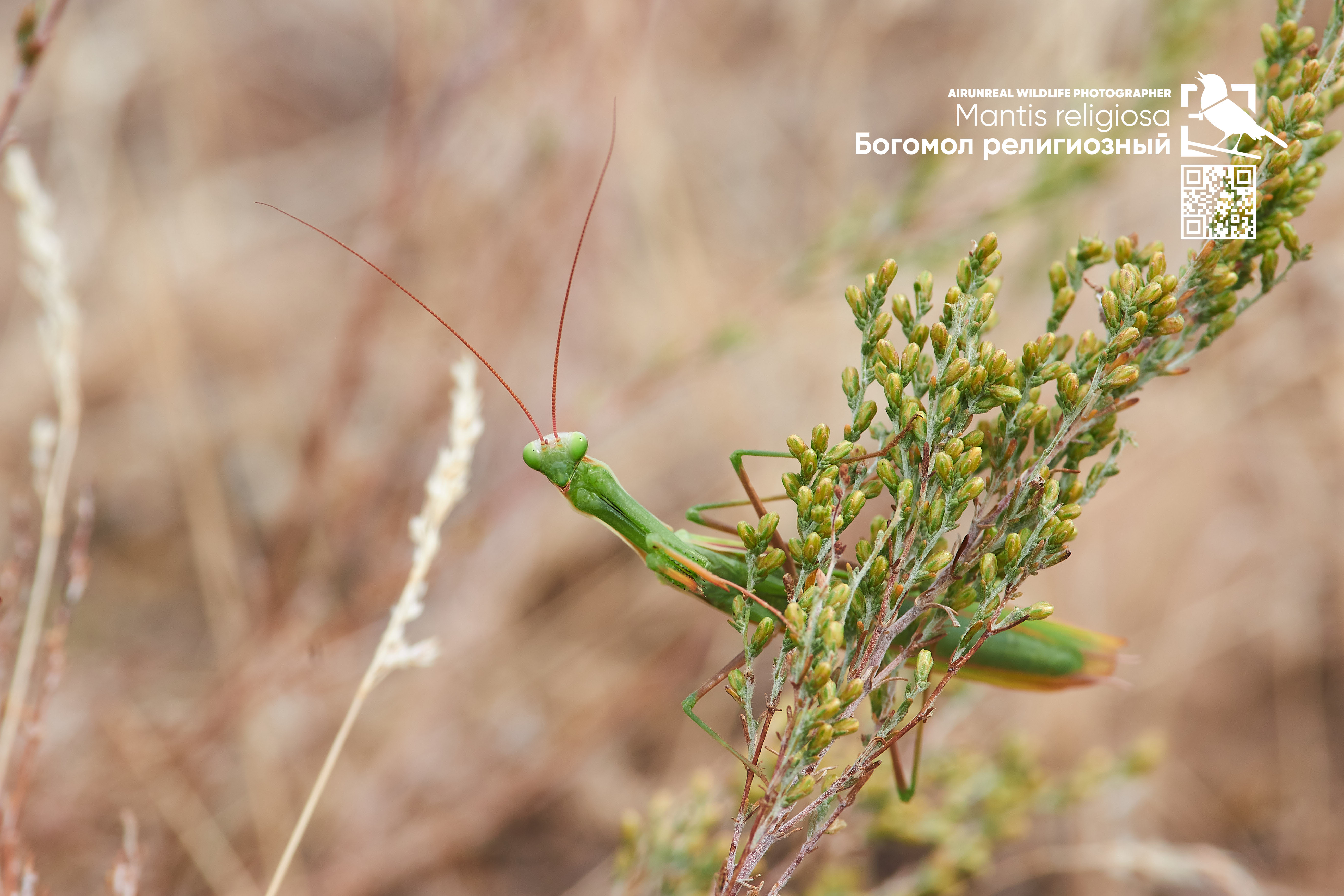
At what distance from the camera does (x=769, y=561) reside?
1.63 meters

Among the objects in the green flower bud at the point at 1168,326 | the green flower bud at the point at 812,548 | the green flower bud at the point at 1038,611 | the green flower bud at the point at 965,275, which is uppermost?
the green flower bud at the point at 965,275

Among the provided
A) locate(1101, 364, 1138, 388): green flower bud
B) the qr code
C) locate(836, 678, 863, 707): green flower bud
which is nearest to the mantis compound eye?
locate(836, 678, 863, 707): green flower bud

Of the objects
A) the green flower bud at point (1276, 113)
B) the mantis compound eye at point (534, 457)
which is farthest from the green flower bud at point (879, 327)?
the mantis compound eye at point (534, 457)

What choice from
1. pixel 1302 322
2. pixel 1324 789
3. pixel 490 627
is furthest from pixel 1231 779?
pixel 490 627

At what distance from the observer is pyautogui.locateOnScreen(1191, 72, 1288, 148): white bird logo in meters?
1.68

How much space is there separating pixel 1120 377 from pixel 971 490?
0.36 metres

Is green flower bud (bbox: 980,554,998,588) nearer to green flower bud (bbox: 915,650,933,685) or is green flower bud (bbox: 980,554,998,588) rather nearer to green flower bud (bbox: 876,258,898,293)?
green flower bud (bbox: 915,650,933,685)

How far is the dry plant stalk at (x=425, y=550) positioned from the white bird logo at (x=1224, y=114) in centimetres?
168

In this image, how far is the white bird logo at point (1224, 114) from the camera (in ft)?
5.52

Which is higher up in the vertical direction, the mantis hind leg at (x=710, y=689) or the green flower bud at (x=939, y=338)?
the green flower bud at (x=939, y=338)

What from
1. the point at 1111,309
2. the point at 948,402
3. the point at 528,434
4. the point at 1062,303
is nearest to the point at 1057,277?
the point at 1062,303

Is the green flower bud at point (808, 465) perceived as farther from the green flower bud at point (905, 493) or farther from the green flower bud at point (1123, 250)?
the green flower bud at point (1123, 250)

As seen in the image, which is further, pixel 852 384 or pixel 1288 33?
pixel 1288 33

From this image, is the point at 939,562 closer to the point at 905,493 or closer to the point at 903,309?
the point at 905,493
